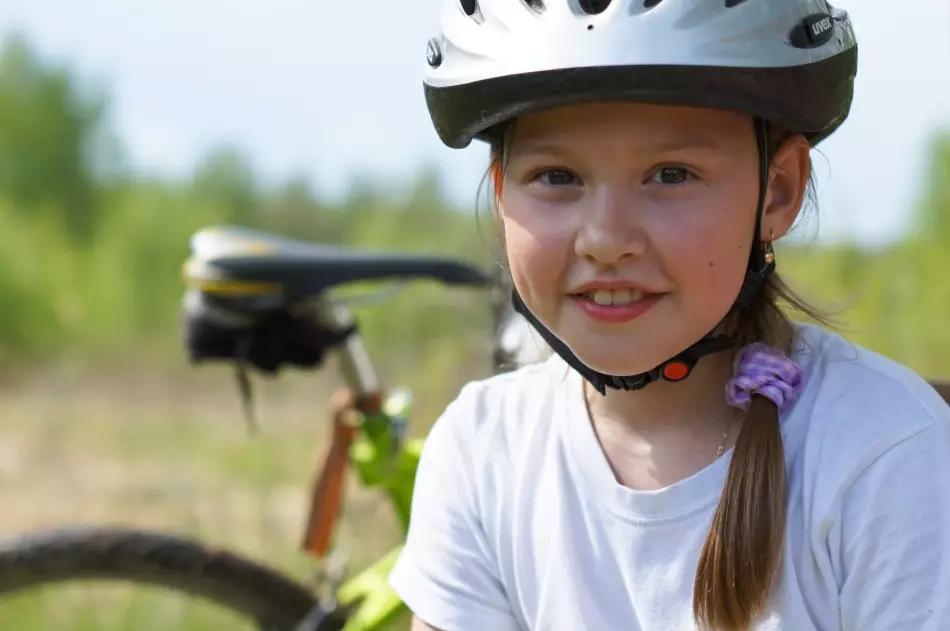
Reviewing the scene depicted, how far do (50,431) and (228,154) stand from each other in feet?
4.89

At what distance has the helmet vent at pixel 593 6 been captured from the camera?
1349mm

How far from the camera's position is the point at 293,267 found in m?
2.16

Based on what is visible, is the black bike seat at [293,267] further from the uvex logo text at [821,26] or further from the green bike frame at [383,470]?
the uvex logo text at [821,26]

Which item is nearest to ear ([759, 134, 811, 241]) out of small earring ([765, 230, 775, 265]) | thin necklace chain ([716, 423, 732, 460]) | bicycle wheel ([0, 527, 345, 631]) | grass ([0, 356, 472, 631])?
small earring ([765, 230, 775, 265])

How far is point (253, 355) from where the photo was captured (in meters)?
2.24

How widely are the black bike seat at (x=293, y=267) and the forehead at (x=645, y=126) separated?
2.93 feet

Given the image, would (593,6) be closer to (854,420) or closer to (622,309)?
(622,309)

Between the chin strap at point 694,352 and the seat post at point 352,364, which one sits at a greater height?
the chin strap at point 694,352

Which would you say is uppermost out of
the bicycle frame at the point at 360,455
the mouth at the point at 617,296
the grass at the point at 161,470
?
the mouth at the point at 617,296

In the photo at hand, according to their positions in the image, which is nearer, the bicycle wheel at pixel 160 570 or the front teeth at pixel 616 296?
the front teeth at pixel 616 296

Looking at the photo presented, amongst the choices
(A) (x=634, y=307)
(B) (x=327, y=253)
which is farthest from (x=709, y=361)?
(B) (x=327, y=253)

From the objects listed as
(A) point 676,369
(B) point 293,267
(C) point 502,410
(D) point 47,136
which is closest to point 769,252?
(A) point 676,369

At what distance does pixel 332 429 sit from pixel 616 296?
1.16 m

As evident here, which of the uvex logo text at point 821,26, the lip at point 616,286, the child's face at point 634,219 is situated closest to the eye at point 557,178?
the child's face at point 634,219
